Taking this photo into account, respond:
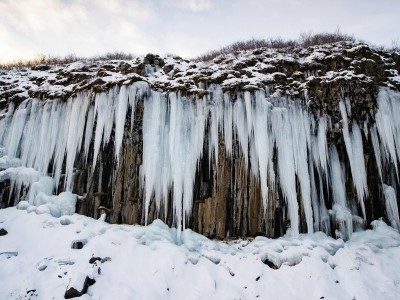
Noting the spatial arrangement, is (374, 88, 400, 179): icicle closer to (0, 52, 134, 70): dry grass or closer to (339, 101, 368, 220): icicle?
(339, 101, 368, 220): icicle

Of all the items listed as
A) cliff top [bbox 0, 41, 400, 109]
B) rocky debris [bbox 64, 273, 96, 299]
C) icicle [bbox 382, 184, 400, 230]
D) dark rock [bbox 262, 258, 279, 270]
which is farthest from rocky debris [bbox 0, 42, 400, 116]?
rocky debris [bbox 64, 273, 96, 299]

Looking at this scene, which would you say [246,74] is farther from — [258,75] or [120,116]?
[120,116]

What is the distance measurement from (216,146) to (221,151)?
0.67 feet

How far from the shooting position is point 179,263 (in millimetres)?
7023

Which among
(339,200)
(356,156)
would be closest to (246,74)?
(356,156)

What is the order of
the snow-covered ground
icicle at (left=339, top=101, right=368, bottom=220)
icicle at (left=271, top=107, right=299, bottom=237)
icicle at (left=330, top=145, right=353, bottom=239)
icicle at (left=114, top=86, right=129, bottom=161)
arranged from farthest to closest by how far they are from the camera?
icicle at (left=114, top=86, right=129, bottom=161)
icicle at (left=339, top=101, right=368, bottom=220)
icicle at (left=330, top=145, right=353, bottom=239)
icicle at (left=271, top=107, right=299, bottom=237)
the snow-covered ground

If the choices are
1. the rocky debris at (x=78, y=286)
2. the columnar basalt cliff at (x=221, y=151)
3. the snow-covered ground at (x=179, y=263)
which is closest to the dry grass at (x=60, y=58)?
the columnar basalt cliff at (x=221, y=151)

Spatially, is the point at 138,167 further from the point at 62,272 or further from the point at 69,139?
the point at 62,272

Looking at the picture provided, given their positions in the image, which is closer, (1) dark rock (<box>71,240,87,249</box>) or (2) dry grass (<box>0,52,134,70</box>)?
(1) dark rock (<box>71,240,87,249</box>)

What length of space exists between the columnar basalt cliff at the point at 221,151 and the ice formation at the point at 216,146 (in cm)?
3

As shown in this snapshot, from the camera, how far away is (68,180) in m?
8.97

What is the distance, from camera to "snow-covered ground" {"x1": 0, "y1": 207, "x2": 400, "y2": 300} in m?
6.37

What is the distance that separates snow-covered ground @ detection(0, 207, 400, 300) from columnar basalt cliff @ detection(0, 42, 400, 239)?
56cm

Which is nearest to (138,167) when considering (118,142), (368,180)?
(118,142)
